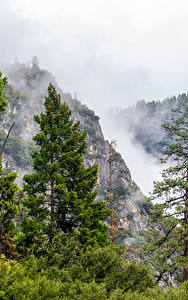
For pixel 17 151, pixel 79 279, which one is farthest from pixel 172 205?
pixel 17 151

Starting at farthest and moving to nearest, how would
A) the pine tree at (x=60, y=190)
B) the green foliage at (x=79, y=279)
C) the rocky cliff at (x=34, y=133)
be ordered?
the rocky cliff at (x=34, y=133)
the pine tree at (x=60, y=190)
the green foliage at (x=79, y=279)

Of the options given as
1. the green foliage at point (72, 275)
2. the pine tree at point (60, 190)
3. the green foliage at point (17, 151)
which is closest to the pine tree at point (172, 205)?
the pine tree at point (60, 190)

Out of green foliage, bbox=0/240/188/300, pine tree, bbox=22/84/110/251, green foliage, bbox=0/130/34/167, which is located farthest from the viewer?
green foliage, bbox=0/130/34/167

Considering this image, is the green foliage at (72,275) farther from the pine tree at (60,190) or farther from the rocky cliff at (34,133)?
the rocky cliff at (34,133)

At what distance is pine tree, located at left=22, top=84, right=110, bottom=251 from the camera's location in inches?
461

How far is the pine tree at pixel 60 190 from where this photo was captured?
11705mm

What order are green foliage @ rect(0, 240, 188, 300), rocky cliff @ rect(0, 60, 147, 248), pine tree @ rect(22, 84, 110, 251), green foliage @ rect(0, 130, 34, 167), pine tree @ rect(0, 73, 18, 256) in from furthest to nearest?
green foliage @ rect(0, 130, 34, 167) → rocky cliff @ rect(0, 60, 147, 248) → pine tree @ rect(22, 84, 110, 251) → pine tree @ rect(0, 73, 18, 256) → green foliage @ rect(0, 240, 188, 300)

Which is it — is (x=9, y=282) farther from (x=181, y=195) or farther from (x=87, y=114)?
(x=87, y=114)

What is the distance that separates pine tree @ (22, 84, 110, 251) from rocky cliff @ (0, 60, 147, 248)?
81.9 metres

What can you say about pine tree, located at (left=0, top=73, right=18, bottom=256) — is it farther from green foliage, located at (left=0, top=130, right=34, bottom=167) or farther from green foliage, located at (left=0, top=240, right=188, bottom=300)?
green foliage, located at (left=0, top=130, right=34, bottom=167)

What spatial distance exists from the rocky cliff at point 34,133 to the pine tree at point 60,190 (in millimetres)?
81910

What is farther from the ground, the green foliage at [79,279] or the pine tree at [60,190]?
the pine tree at [60,190]

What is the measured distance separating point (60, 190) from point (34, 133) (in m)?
136

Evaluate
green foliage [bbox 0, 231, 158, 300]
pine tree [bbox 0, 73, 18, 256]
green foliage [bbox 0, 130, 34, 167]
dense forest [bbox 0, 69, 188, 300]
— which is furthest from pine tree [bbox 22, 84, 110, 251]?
green foliage [bbox 0, 130, 34, 167]
